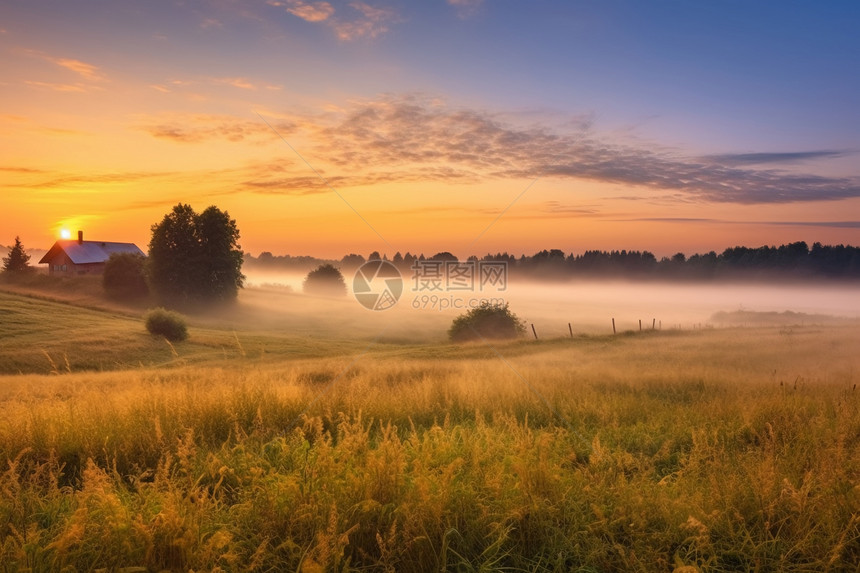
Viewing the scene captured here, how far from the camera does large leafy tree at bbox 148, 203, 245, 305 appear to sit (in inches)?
2589

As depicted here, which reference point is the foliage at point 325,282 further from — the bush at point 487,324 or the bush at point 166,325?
the bush at point 166,325

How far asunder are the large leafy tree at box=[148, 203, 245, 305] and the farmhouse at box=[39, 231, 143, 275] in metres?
19.1

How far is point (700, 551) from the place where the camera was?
416 centimetres

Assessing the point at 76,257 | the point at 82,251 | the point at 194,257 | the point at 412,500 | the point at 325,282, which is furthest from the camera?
the point at 325,282

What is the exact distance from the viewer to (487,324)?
47594mm

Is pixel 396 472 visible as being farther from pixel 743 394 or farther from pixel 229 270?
pixel 229 270

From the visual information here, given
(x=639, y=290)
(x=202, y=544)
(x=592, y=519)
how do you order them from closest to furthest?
(x=202, y=544), (x=592, y=519), (x=639, y=290)

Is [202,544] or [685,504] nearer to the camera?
[202,544]

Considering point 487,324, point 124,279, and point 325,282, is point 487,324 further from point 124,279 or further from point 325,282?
point 325,282

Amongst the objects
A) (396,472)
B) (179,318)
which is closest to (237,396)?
(396,472)

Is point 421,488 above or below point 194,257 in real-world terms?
below


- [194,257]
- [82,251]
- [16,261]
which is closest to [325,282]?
[194,257]

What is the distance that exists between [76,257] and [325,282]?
133 feet

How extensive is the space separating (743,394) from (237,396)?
975 centimetres
